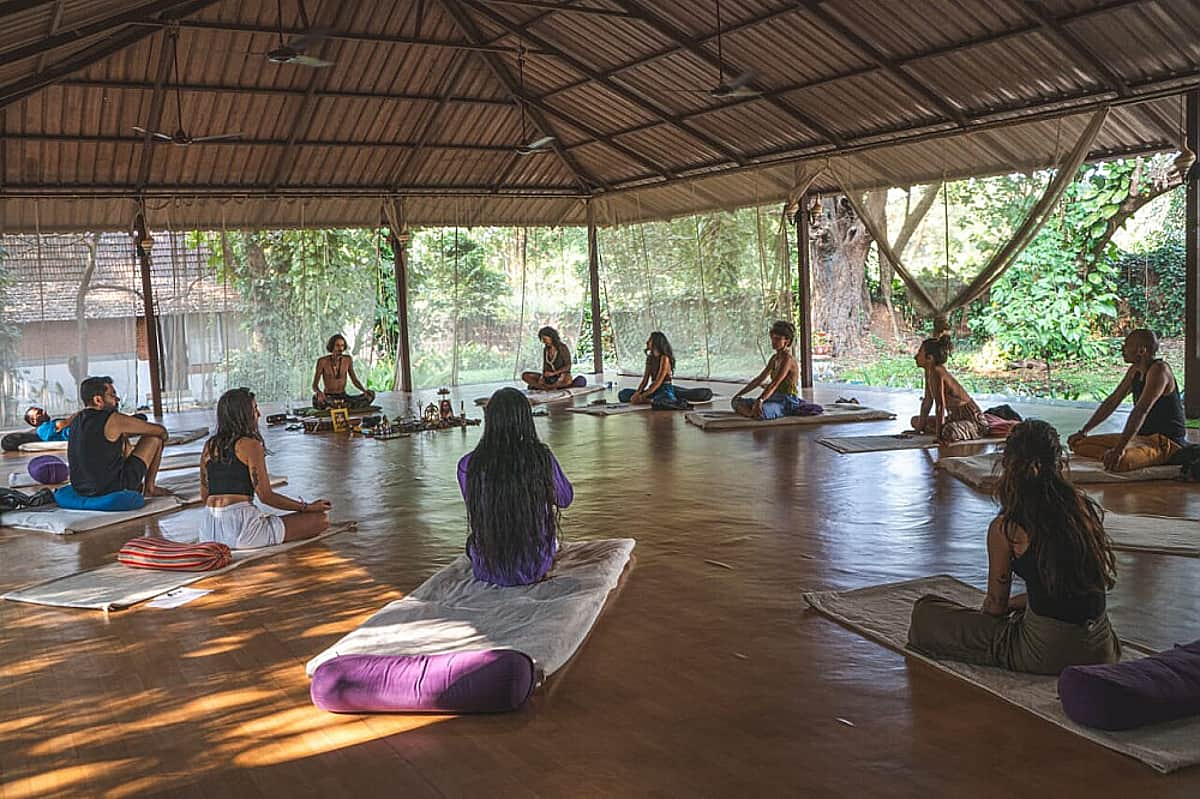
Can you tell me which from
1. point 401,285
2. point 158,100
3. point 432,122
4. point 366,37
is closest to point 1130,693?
point 366,37

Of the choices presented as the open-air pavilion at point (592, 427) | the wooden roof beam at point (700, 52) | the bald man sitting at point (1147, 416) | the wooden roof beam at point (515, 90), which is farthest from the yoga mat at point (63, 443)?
the bald man sitting at point (1147, 416)

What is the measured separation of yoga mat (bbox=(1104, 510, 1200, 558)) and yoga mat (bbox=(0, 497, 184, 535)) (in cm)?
547

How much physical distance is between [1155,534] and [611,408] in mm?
6926

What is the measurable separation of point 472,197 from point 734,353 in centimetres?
448

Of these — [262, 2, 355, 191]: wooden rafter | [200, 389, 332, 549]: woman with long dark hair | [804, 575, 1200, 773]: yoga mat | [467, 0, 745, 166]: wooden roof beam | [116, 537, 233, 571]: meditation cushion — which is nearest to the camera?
[804, 575, 1200, 773]: yoga mat

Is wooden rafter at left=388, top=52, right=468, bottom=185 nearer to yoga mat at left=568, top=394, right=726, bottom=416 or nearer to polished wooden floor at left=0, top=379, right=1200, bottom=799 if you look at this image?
yoga mat at left=568, top=394, right=726, bottom=416

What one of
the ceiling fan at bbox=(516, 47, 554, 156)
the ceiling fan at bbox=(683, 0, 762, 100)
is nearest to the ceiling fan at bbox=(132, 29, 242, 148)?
the ceiling fan at bbox=(516, 47, 554, 156)

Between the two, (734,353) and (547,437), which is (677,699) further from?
(734,353)

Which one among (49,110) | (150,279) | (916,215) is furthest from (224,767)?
(150,279)

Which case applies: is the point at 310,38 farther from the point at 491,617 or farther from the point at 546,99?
the point at 546,99

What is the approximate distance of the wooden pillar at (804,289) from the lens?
1289cm

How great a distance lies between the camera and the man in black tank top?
643cm

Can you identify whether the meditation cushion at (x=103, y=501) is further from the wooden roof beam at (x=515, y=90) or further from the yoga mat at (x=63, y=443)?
the wooden roof beam at (x=515, y=90)

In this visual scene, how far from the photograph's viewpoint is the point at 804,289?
1302 cm
